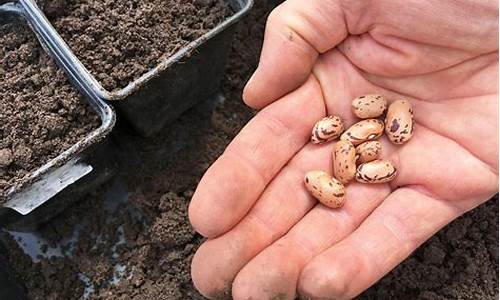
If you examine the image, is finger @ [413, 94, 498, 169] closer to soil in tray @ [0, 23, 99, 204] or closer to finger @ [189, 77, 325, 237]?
finger @ [189, 77, 325, 237]

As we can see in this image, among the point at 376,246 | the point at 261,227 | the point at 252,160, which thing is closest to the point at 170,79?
the point at 252,160

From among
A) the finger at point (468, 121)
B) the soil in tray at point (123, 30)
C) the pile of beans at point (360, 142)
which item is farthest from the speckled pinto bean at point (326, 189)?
the soil in tray at point (123, 30)

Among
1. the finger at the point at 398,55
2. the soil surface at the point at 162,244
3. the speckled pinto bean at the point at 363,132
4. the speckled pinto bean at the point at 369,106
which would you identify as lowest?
the soil surface at the point at 162,244

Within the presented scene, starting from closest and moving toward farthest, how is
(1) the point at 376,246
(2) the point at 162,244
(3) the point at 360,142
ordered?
(1) the point at 376,246, (3) the point at 360,142, (2) the point at 162,244

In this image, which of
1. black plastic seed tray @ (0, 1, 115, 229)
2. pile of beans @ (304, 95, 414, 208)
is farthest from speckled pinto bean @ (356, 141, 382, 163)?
black plastic seed tray @ (0, 1, 115, 229)

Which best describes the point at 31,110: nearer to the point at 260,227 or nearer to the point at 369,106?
the point at 260,227

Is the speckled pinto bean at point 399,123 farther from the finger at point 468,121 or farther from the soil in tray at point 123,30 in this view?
the soil in tray at point 123,30
